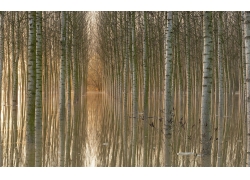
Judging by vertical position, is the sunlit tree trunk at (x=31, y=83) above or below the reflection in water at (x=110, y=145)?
above

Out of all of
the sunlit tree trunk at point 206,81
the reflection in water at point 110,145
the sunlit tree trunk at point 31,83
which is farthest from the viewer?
the sunlit tree trunk at point 31,83

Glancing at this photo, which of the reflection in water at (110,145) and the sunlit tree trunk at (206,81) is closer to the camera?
the reflection in water at (110,145)


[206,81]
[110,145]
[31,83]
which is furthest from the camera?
[110,145]

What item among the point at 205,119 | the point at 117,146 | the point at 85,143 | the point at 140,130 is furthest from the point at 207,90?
the point at 140,130

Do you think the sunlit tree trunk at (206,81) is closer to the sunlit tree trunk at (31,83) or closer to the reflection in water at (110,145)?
the reflection in water at (110,145)

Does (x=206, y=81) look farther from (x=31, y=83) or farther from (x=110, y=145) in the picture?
(x=31, y=83)

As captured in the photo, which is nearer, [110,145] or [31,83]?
[31,83]

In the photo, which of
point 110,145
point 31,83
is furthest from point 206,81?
point 31,83

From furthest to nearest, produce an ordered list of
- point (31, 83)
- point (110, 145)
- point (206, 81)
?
point (110, 145) < point (31, 83) < point (206, 81)

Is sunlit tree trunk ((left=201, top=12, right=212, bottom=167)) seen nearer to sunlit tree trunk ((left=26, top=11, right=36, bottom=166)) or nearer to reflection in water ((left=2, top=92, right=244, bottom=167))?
reflection in water ((left=2, top=92, right=244, bottom=167))

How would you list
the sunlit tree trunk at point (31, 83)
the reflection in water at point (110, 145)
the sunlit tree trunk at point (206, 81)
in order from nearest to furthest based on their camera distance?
the reflection in water at point (110, 145) → the sunlit tree trunk at point (206, 81) → the sunlit tree trunk at point (31, 83)

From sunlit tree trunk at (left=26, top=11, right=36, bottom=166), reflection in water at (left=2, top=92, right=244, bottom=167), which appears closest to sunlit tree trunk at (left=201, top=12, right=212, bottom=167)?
reflection in water at (left=2, top=92, right=244, bottom=167)

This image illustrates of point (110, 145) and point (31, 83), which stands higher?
point (31, 83)

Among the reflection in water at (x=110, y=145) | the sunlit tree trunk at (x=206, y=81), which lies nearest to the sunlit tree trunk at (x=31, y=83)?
the reflection in water at (x=110, y=145)
